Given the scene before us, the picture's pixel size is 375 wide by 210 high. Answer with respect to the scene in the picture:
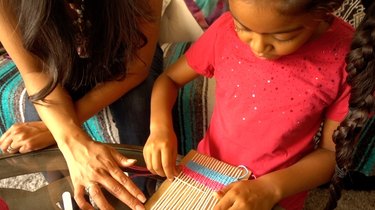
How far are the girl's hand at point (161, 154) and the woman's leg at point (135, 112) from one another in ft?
0.85

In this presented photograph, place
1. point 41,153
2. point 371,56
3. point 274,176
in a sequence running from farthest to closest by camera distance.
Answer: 1. point 41,153
2. point 274,176
3. point 371,56

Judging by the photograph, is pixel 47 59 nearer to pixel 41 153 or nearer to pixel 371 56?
pixel 41 153

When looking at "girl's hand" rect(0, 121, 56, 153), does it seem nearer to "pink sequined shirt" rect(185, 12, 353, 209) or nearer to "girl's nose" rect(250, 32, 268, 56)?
"pink sequined shirt" rect(185, 12, 353, 209)

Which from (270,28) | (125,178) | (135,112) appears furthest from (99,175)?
(270,28)

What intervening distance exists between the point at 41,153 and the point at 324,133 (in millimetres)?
549

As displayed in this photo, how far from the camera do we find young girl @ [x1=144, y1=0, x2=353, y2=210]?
0.58 m

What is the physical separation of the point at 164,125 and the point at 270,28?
287 millimetres

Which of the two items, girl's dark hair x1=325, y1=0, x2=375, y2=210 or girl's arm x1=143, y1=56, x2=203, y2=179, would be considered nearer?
girl's dark hair x1=325, y1=0, x2=375, y2=210

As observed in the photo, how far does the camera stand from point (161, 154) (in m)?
0.68

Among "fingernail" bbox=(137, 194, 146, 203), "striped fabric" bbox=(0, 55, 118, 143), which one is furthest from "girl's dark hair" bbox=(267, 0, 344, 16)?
→ "striped fabric" bbox=(0, 55, 118, 143)

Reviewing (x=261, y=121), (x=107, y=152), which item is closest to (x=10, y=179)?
(x=107, y=152)

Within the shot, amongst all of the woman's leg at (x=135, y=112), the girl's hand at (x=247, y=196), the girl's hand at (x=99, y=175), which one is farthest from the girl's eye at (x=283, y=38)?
the woman's leg at (x=135, y=112)

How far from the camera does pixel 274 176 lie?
67 centimetres

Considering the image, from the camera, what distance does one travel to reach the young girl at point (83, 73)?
2.39 feet
